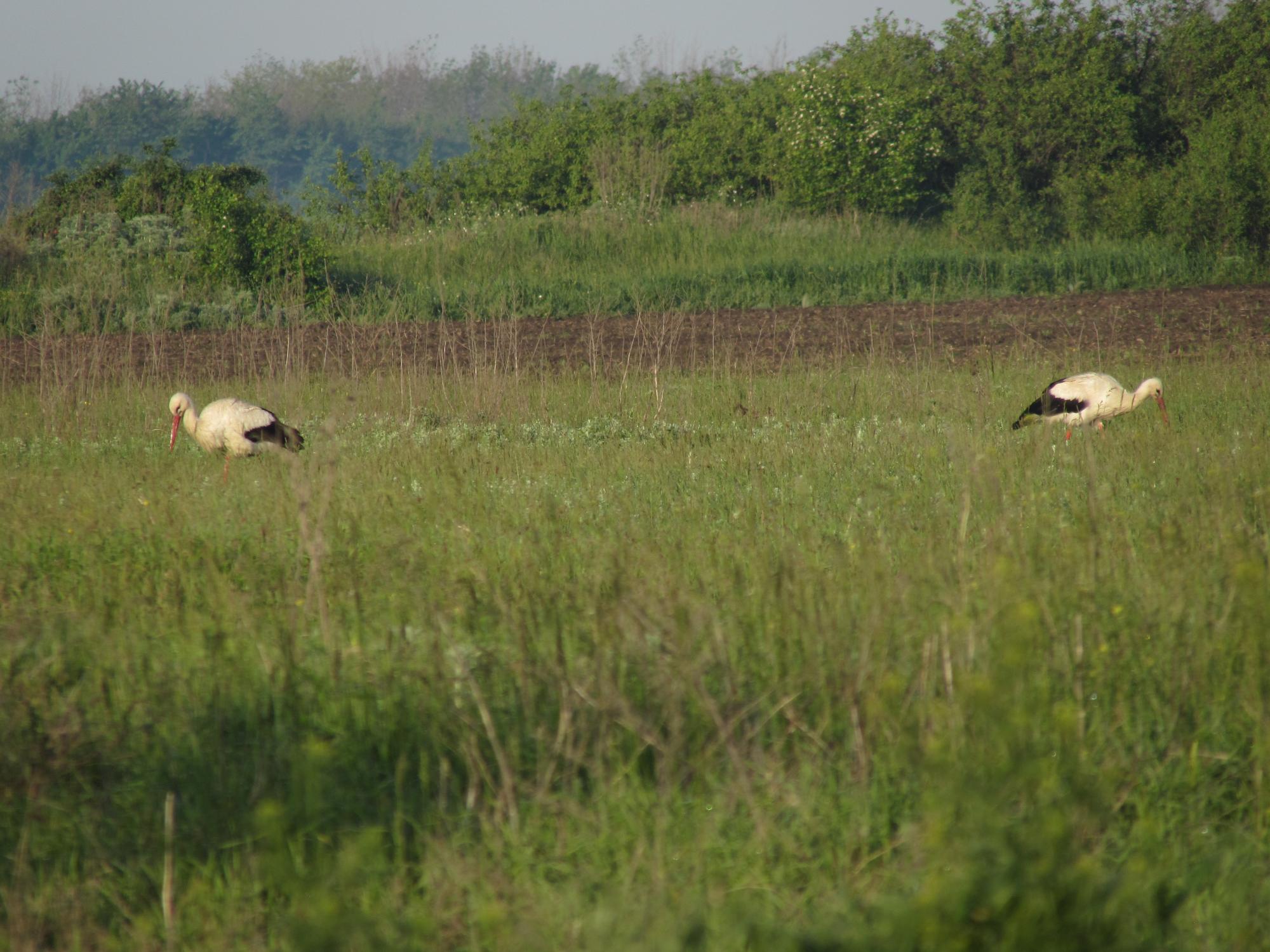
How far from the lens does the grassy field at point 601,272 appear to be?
16750 mm

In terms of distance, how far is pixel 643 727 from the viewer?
109 inches

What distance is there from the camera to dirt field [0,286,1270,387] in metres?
11.5

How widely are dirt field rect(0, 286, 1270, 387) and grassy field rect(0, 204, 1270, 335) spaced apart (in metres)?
1.27

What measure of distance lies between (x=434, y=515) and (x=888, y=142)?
2493 cm

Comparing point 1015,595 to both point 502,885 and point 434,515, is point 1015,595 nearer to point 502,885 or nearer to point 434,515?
point 502,885

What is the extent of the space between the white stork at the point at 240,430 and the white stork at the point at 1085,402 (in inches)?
201

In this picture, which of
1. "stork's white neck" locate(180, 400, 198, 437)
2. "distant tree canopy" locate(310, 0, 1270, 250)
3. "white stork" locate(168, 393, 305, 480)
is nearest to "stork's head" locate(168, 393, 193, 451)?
"stork's white neck" locate(180, 400, 198, 437)

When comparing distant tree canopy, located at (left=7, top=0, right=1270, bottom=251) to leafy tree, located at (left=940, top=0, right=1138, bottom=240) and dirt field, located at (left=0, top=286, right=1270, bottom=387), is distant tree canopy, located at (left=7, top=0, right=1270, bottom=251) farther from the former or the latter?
dirt field, located at (left=0, top=286, right=1270, bottom=387)

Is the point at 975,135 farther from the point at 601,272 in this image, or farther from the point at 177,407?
the point at 177,407

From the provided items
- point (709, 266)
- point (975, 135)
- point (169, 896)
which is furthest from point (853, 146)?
point (169, 896)

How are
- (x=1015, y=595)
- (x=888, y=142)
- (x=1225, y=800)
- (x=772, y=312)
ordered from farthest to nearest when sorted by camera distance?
1. (x=888, y=142)
2. (x=772, y=312)
3. (x=1015, y=595)
4. (x=1225, y=800)

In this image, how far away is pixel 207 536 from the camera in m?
5.23

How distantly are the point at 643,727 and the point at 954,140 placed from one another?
30.3 m

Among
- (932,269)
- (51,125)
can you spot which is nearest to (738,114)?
(932,269)
